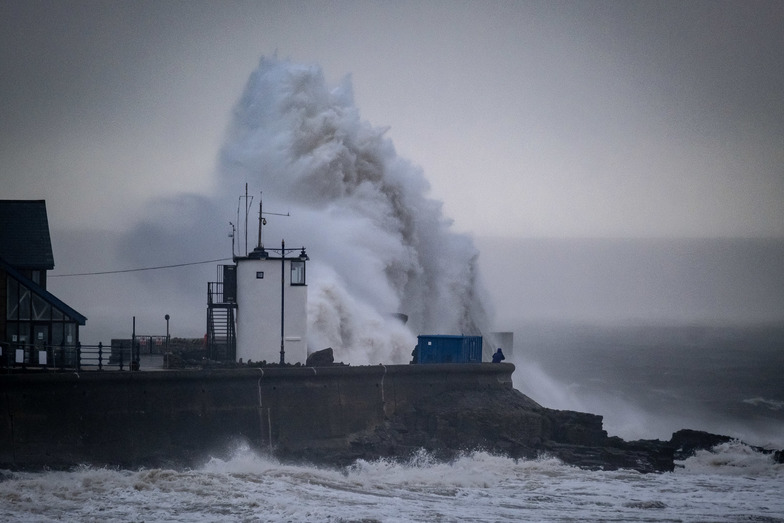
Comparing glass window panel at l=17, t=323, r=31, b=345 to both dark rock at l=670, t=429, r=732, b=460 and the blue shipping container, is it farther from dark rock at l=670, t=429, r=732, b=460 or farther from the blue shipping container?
dark rock at l=670, t=429, r=732, b=460

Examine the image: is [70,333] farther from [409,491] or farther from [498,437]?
[498,437]

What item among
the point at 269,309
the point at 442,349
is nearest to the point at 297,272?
the point at 269,309

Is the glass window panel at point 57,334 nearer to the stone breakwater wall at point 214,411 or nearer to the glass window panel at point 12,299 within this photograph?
the glass window panel at point 12,299

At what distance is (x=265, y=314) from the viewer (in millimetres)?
31641

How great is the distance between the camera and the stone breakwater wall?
25906mm

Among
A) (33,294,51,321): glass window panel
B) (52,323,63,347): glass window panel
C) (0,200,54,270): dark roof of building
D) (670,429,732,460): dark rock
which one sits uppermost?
(0,200,54,270): dark roof of building

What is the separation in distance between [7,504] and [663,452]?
637 inches

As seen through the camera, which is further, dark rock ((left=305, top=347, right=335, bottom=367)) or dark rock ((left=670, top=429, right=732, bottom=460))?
dark rock ((left=670, top=429, right=732, bottom=460))

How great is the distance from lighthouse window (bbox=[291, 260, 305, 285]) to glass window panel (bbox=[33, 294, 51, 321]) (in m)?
6.25

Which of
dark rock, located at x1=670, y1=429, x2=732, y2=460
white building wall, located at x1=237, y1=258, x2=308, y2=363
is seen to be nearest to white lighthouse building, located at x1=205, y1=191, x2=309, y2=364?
white building wall, located at x1=237, y1=258, x2=308, y2=363

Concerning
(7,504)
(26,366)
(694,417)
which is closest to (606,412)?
(694,417)

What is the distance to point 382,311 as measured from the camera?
39.6m

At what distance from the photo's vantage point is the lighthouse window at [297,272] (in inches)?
1259

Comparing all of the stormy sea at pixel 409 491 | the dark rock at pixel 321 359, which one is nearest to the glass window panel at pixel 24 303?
the stormy sea at pixel 409 491
